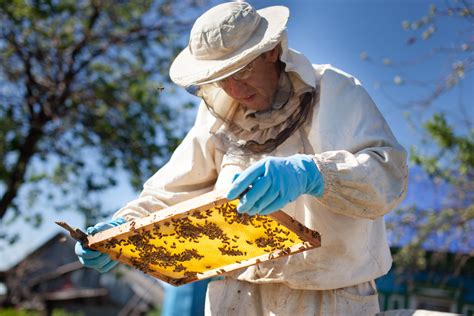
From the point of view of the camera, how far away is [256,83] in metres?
2.52

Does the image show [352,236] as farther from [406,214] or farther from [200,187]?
[406,214]

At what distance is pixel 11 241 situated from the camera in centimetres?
1017

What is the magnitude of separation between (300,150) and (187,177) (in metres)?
0.57

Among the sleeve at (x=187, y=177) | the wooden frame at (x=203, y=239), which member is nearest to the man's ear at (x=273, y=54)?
the sleeve at (x=187, y=177)

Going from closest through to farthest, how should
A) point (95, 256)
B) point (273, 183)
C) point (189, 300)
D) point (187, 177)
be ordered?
point (273, 183)
point (95, 256)
point (187, 177)
point (189, 300)

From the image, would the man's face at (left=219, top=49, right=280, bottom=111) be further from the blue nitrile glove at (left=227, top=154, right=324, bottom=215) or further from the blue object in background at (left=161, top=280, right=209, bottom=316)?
the blue object in background at (left=161, top=280, right=209, bottom=316)

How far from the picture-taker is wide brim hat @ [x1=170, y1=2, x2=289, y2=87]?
235 cm

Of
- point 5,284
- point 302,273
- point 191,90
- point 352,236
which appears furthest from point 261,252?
point 5,284

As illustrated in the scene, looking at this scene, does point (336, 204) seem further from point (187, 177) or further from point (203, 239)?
point (187, 177)

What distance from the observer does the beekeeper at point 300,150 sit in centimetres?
222

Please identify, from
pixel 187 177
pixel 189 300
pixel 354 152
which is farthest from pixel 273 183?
pixel 189 300

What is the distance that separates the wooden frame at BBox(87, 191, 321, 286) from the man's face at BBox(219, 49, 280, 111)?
0.60 m

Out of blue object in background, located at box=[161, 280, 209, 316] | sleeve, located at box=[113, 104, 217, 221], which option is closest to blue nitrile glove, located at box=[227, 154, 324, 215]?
sleeve, located at box=[113, 104, 217, 221]

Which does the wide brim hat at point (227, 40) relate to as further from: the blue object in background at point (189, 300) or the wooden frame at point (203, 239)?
the blue object in background at point (189, 300)
